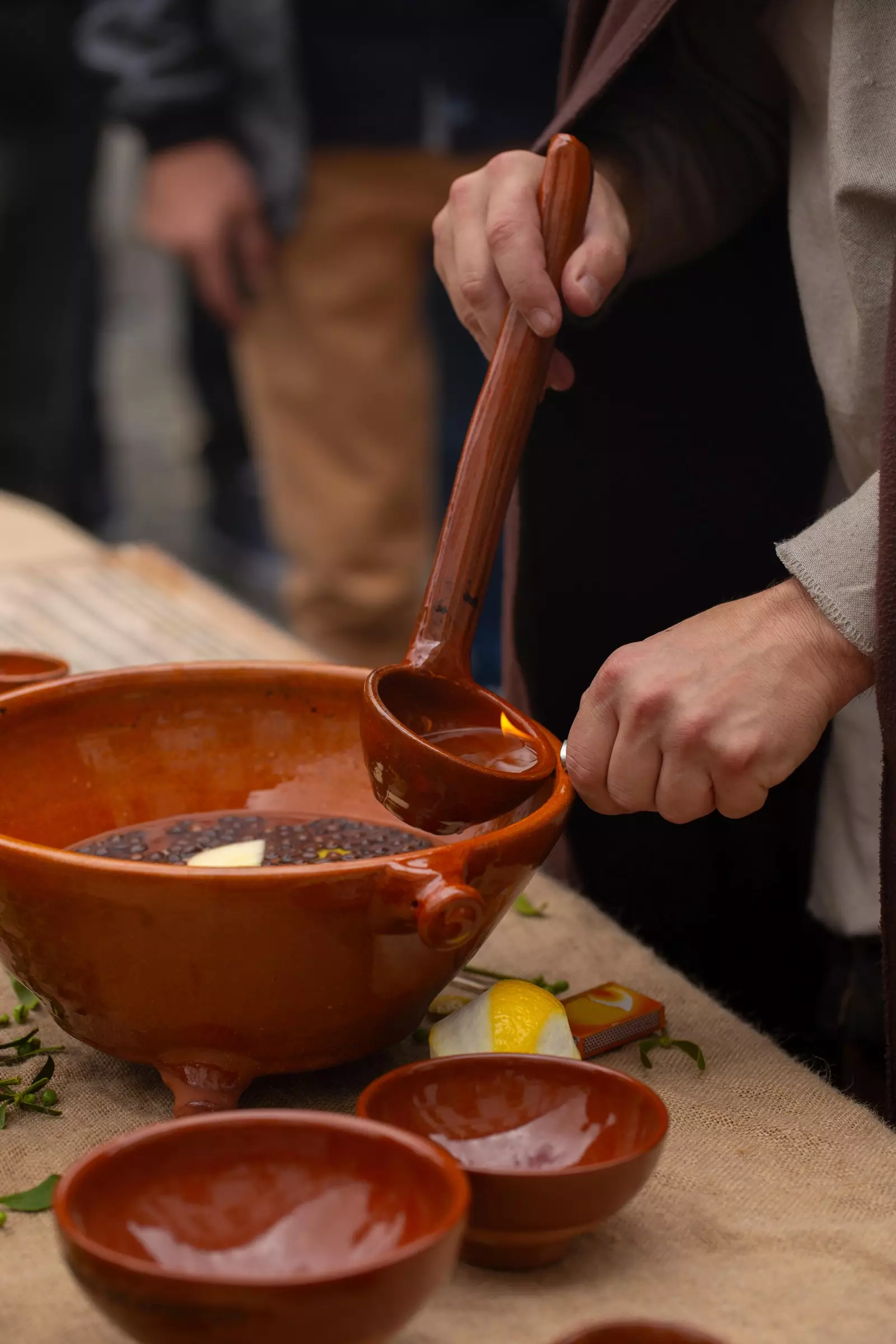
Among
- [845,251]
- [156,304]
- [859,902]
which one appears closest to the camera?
[845,251]

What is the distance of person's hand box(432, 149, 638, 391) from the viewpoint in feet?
3.36

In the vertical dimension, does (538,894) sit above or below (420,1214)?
below

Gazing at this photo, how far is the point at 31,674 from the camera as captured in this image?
3.97 ft

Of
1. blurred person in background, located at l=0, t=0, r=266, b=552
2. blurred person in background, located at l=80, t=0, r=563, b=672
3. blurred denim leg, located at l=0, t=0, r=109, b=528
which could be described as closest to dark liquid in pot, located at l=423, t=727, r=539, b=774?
blurred person in background, located at l=80, t=0, r=563, b=672

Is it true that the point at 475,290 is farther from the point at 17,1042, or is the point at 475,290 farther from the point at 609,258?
the point at 17,1042

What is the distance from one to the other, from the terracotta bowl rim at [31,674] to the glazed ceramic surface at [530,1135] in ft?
1.44

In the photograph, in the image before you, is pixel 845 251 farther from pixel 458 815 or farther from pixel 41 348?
pixel 41 348

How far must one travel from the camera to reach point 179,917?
769 mm

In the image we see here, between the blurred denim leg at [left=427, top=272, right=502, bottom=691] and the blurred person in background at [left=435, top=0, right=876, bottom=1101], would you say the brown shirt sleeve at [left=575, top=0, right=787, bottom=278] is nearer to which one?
the blurred person in background at [left=435, top=0, right=876, bottom=1101]

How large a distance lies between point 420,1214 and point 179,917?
Answer: 21cm

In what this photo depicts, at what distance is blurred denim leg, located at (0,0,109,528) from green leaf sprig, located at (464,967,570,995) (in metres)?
2.75

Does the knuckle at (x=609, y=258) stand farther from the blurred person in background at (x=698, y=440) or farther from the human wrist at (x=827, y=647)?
the human wrist at (x=827, y=647)

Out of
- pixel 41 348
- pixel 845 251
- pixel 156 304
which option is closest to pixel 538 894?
pixel 845 251

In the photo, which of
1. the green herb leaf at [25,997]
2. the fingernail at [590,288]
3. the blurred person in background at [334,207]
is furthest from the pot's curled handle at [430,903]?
the blurred person in background at [334,207]
